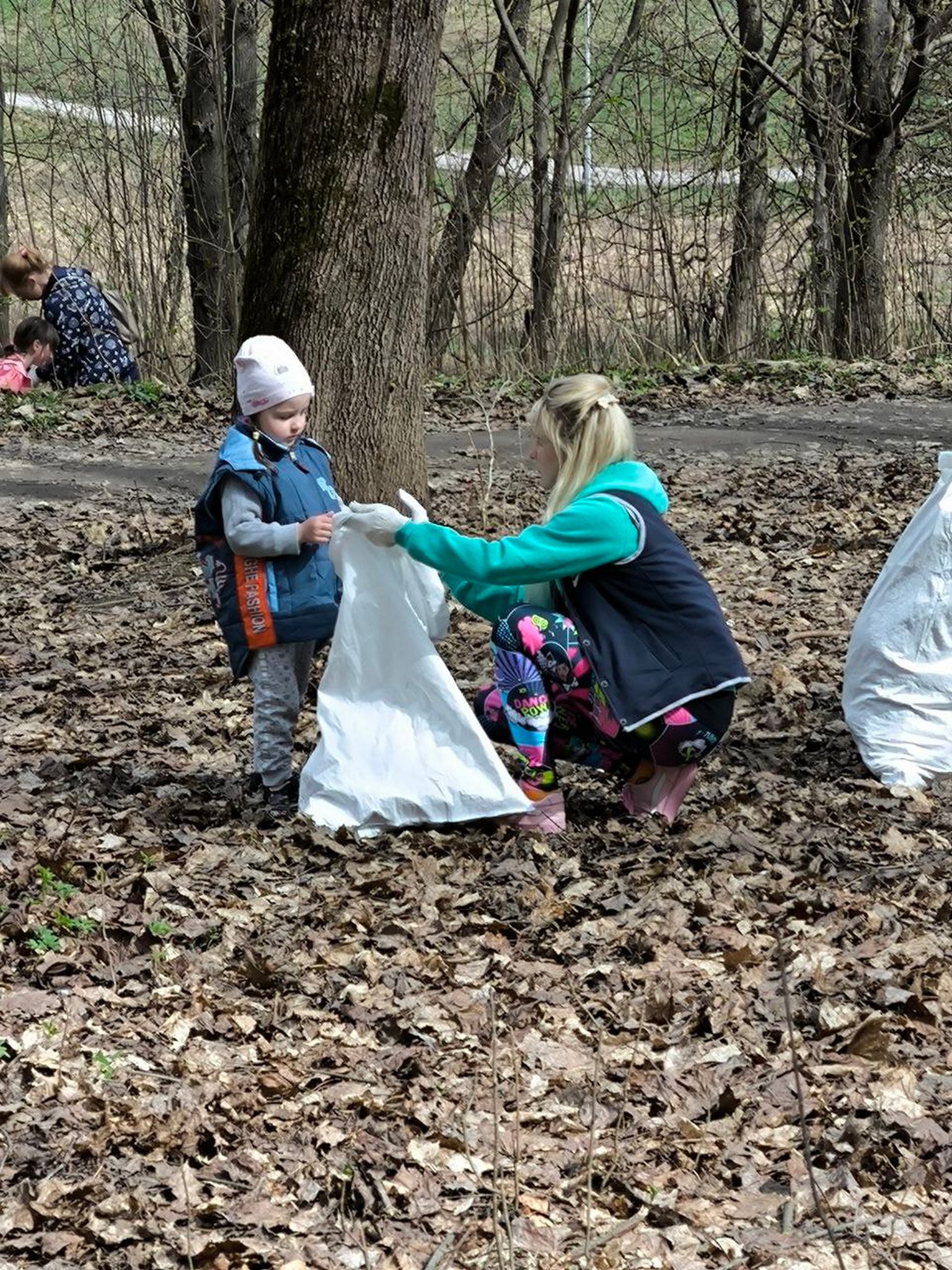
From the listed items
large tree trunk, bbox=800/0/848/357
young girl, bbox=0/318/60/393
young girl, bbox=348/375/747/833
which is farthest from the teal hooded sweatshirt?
large tree trunk, bbox=800/0/848/357

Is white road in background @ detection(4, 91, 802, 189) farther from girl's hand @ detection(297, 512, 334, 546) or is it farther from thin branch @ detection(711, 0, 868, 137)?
girl's hand @ detection(297, 512, 334, 546)

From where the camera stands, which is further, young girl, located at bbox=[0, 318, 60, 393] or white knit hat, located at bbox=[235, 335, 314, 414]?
young girl, located at bbox=[0, 318, 60, 393]

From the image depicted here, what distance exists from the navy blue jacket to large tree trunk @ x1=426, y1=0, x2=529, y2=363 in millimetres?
2742

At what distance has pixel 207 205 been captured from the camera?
11930 millimetres

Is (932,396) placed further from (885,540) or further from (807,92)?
(885,540)

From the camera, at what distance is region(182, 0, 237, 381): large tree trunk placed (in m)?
11.7

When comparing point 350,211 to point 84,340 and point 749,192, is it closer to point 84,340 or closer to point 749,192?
point 84,340

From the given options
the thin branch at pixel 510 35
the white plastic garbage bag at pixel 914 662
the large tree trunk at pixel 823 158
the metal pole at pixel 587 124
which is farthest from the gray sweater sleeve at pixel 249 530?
the large tree trunk at pixel 823 158

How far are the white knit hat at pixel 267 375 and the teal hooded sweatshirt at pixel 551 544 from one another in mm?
527

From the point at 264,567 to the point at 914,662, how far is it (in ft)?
6.86

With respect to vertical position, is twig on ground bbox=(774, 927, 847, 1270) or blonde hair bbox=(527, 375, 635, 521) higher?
blonde hair bbox=(527, 375, 635, 521)

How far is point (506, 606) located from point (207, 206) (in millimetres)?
8465

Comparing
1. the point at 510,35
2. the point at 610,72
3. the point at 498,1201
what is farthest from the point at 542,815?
the point at 610,72

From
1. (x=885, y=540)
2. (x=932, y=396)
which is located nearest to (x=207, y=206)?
(x=932, y=396)
